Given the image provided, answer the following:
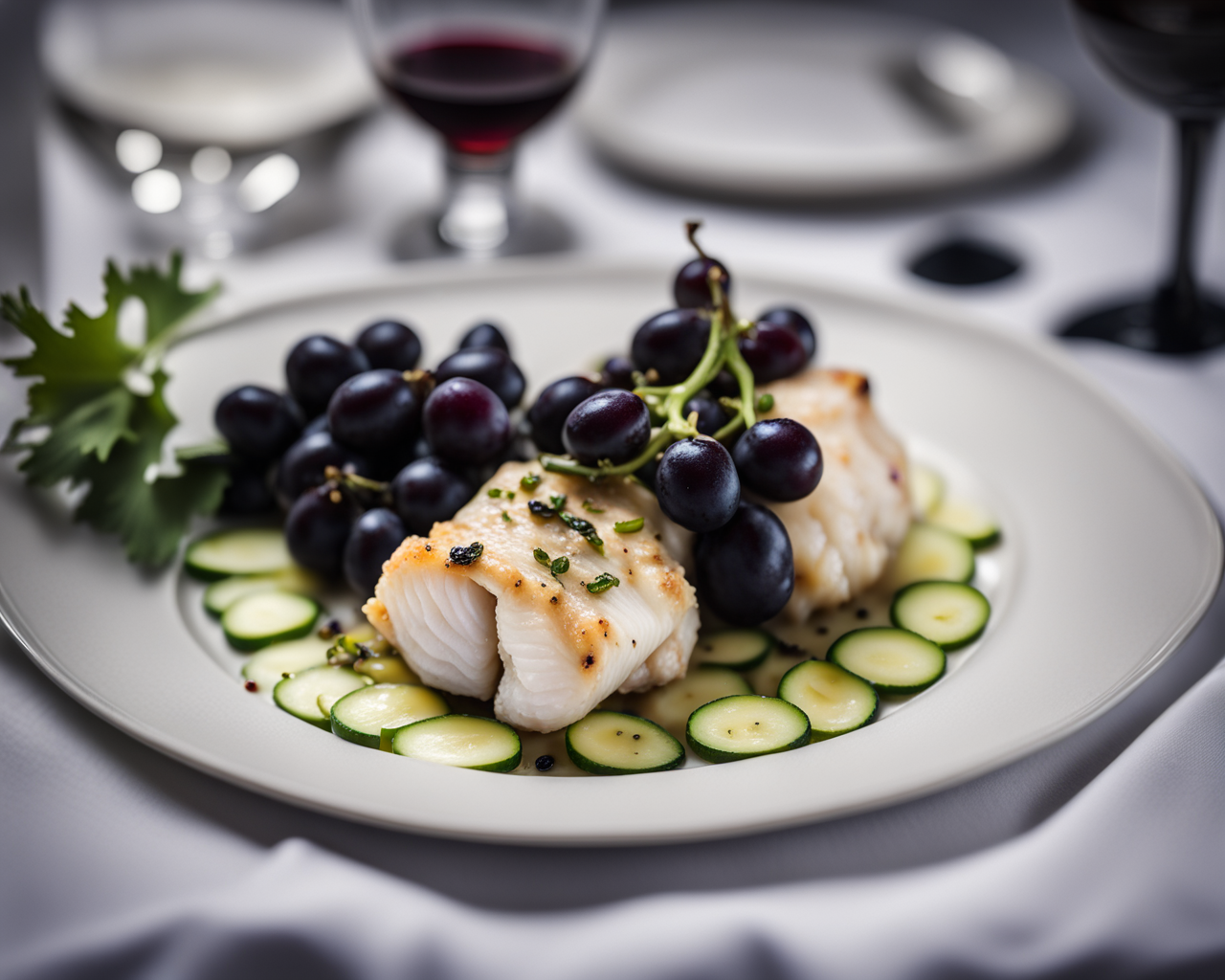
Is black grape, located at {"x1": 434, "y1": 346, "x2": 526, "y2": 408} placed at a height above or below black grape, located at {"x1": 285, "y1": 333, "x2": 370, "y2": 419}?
above

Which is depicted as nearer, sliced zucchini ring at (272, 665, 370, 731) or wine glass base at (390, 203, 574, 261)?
sliced zucchini ring at (272, 665, 370, 731)

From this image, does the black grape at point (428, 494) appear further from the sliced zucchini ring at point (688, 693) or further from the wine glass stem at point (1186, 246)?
the wine glass stem at point (1186, 246)

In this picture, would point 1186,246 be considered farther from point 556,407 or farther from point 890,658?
point 556,407

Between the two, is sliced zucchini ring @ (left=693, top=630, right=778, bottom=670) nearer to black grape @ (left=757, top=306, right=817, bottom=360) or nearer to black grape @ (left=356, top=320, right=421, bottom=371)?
black grape @ (left=757, top=306, right=817, bottom=360)

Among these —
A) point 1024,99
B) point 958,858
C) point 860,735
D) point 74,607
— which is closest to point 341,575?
point 74,607

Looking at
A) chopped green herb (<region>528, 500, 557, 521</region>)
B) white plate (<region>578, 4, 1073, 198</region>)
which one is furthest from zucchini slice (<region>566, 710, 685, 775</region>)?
white plate (<region>578, 4, 1073, 198</region>)

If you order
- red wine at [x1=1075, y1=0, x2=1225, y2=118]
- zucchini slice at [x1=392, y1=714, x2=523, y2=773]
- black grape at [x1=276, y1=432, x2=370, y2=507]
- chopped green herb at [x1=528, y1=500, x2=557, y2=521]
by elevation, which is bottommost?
zucchini slice at [x1=392, y1=714, x2=523, y2=773]
